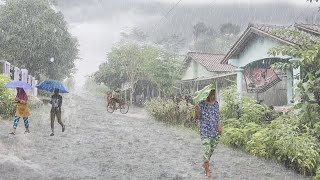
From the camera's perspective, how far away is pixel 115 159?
35.7 feet

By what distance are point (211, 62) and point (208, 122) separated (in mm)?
28268

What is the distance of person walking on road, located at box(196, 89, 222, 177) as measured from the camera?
841 centimetres

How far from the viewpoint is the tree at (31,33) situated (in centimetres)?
3750

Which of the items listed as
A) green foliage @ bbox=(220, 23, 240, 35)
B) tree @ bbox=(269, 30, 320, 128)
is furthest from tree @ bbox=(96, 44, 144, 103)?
green foliage @ bbox=(220, 23, 240, 35)

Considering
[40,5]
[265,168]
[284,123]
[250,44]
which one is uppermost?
[40,5]

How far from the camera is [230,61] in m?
20.3

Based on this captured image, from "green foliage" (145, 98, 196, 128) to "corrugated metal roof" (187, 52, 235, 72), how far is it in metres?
11.9

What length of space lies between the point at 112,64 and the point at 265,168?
119ft

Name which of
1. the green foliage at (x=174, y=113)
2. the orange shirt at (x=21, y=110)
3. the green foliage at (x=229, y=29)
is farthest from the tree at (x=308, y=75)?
the green foliage at (x=229, y=29)

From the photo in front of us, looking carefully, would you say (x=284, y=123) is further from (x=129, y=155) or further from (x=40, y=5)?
(x=40, y=5)

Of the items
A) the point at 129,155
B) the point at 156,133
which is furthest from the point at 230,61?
the point at 129,155

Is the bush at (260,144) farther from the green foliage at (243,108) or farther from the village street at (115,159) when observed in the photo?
the green foliage at (243,108)

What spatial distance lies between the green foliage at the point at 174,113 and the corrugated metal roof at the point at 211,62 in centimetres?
1186

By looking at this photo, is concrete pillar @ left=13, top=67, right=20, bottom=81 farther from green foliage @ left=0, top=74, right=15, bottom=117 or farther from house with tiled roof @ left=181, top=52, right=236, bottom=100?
house with tiled roof @ left=181, top=52, right=236, bottom=100
